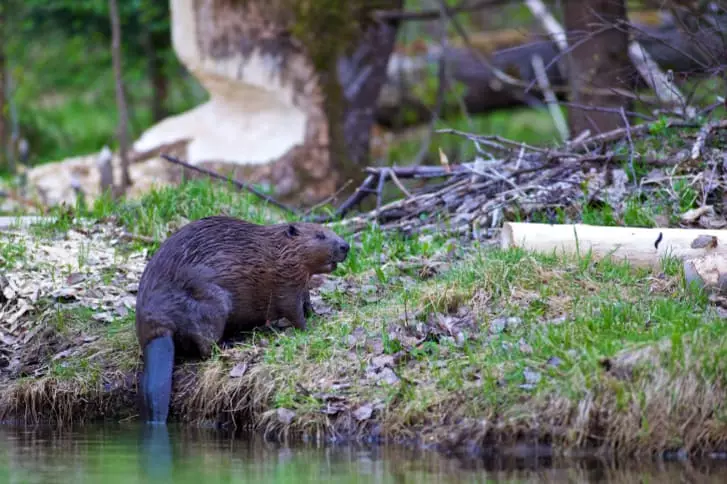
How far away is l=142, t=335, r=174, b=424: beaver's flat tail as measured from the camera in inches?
192

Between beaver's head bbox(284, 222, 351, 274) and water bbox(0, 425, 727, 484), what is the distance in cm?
109

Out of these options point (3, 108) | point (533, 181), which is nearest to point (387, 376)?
point (533, 181)

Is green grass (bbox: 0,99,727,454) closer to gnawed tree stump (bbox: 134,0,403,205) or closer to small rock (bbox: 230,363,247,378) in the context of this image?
small rock (bbox: 230,363,247,378)

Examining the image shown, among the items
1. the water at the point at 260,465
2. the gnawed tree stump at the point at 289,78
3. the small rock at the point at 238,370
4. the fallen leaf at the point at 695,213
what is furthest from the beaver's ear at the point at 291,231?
the gnawed tree stump at the point at 289,78

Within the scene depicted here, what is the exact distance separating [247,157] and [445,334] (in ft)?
13.6

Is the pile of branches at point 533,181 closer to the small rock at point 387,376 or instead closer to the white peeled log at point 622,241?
the white peeled log at point 622,241

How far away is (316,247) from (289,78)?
365 cm

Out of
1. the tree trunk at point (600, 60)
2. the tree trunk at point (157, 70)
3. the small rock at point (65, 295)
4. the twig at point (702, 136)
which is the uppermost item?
the tree trunk at point (157, 70)

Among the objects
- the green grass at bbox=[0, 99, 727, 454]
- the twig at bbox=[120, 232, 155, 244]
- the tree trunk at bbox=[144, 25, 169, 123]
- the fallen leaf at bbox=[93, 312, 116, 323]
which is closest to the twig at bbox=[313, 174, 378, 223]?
the green grass at bbox=[0, 99, 727, 454]

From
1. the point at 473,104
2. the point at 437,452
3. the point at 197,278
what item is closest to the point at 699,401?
the point at 437,452

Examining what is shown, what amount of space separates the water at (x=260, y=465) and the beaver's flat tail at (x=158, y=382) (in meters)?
0.27

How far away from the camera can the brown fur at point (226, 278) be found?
505cm

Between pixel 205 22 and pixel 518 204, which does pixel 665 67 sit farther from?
pixel 518 204

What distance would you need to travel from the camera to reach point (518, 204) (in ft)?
20.8
